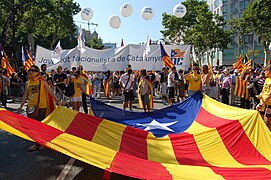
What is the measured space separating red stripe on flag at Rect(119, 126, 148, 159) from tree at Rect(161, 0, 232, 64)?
126ft

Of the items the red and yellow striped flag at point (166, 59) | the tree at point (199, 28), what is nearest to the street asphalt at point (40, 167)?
the red and yellow striped flag at point (166, 59)

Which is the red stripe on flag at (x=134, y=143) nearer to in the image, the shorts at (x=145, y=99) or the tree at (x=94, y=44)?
the shorts at (x=145, y=99)

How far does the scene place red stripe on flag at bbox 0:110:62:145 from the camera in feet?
12.6

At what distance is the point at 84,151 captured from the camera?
3.48 meters

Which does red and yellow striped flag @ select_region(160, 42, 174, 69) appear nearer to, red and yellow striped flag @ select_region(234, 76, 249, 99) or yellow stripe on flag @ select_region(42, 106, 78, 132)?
red and yellow striped flag @ select_region(234, 76, 249, 99)

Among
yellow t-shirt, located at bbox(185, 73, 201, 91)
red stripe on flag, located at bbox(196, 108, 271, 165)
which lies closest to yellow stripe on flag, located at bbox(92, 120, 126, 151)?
red stripe on flag, located at bbox(196, 108, 271, 165)

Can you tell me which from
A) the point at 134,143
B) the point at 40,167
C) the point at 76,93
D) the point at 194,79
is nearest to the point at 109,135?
the point at 134,143

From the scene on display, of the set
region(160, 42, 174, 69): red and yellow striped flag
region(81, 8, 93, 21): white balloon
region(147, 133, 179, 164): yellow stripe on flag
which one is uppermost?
region(81, 8, 93, 21): white balloon

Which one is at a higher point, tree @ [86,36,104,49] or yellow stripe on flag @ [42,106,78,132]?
tree @ [86,36,104,49]

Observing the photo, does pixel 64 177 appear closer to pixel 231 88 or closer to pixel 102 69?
pixel 102 69

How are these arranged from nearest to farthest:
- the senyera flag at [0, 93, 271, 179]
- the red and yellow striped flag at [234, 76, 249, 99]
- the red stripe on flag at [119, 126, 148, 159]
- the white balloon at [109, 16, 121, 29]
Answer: the senyera flag at [0, 93, 271, 179]
the red stripe on flag at [119, 126, 148, 159]
the red and yellow striped flag at [234, 76, 249, 99]
the white balloon at [109, 16, 121, 29]

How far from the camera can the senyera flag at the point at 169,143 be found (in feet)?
11.1

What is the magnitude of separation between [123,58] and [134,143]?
650 centimetres

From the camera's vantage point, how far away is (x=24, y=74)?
15.4 m
